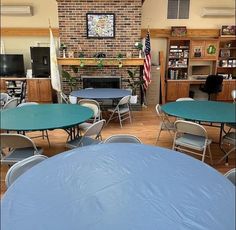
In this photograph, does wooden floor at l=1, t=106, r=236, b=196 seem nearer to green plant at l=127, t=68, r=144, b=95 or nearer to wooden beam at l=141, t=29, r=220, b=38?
green plant at l=127, t=68, r=144, b=95

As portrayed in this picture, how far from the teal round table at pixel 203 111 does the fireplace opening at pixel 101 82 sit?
2930mm

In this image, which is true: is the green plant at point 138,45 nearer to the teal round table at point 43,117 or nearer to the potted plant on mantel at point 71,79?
the potted plant on mantel at point 71,79

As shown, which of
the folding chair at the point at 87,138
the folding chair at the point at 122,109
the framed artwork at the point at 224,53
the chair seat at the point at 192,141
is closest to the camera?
the folding chair at the point at 87,138

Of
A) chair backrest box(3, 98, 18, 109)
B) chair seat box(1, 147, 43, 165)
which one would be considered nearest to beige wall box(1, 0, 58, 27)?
chair backrest box(3, 98, 18, 109)

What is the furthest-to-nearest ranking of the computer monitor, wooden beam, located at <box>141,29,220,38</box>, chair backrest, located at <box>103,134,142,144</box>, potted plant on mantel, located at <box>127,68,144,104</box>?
the computer monitor < wooden beam, located at <box>141,29,220,38</box> < potted plant on mantel, located at <box>127,68,144,104</box> < chair backrest, located at <box>103,134,142,144</box>

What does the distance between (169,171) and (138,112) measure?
182 inches

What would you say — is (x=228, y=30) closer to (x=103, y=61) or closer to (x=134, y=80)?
(x=134, y=80)

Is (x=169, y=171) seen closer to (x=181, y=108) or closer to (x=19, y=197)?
(x=19, y=197)

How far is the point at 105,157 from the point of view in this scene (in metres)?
1.87

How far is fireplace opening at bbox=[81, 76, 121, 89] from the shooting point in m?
6.66

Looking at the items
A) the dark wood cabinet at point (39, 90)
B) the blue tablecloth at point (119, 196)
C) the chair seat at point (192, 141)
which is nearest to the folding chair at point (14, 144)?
the blue tablecloth at point (119, 196)

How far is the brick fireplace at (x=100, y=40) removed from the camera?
6.28 meters

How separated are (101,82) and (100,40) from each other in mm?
1102

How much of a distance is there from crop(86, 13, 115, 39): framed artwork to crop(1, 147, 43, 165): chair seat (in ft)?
14.6
